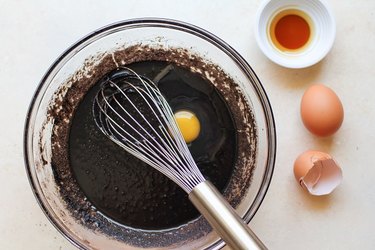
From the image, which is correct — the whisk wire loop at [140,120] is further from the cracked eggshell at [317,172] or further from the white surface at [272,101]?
the cracked eggshell at [317,172]

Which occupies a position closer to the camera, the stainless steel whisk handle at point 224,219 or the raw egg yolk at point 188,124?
the stainless steel whisk handle at point 224,219

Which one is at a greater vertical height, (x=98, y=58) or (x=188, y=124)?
(x=98, y=58)

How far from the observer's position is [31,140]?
1.25 m

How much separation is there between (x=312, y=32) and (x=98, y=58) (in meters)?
0.50

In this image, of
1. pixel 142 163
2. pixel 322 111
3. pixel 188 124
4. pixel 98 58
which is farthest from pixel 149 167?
pixel 322 111

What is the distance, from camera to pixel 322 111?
1235 millimetres

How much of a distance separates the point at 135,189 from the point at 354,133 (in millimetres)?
530

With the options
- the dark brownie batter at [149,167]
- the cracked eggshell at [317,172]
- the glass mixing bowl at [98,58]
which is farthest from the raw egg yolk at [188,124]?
the cracked eggshell at [317,172]

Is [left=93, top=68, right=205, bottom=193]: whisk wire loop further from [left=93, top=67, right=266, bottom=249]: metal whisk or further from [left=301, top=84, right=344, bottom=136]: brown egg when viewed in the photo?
[left=301, top=84, right=344, bottom=136]: brown egg

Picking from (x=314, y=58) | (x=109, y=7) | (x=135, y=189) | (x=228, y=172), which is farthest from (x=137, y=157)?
(x=314, y=58)

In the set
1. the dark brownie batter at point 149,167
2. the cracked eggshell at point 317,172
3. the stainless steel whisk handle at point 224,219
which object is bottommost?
the stainless steel whisk handle at point 224,219

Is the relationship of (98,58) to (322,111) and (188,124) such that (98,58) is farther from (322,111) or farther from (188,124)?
(322,111)

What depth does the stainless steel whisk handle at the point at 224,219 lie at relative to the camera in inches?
37.2

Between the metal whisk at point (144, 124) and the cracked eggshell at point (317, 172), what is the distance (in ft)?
0.81
